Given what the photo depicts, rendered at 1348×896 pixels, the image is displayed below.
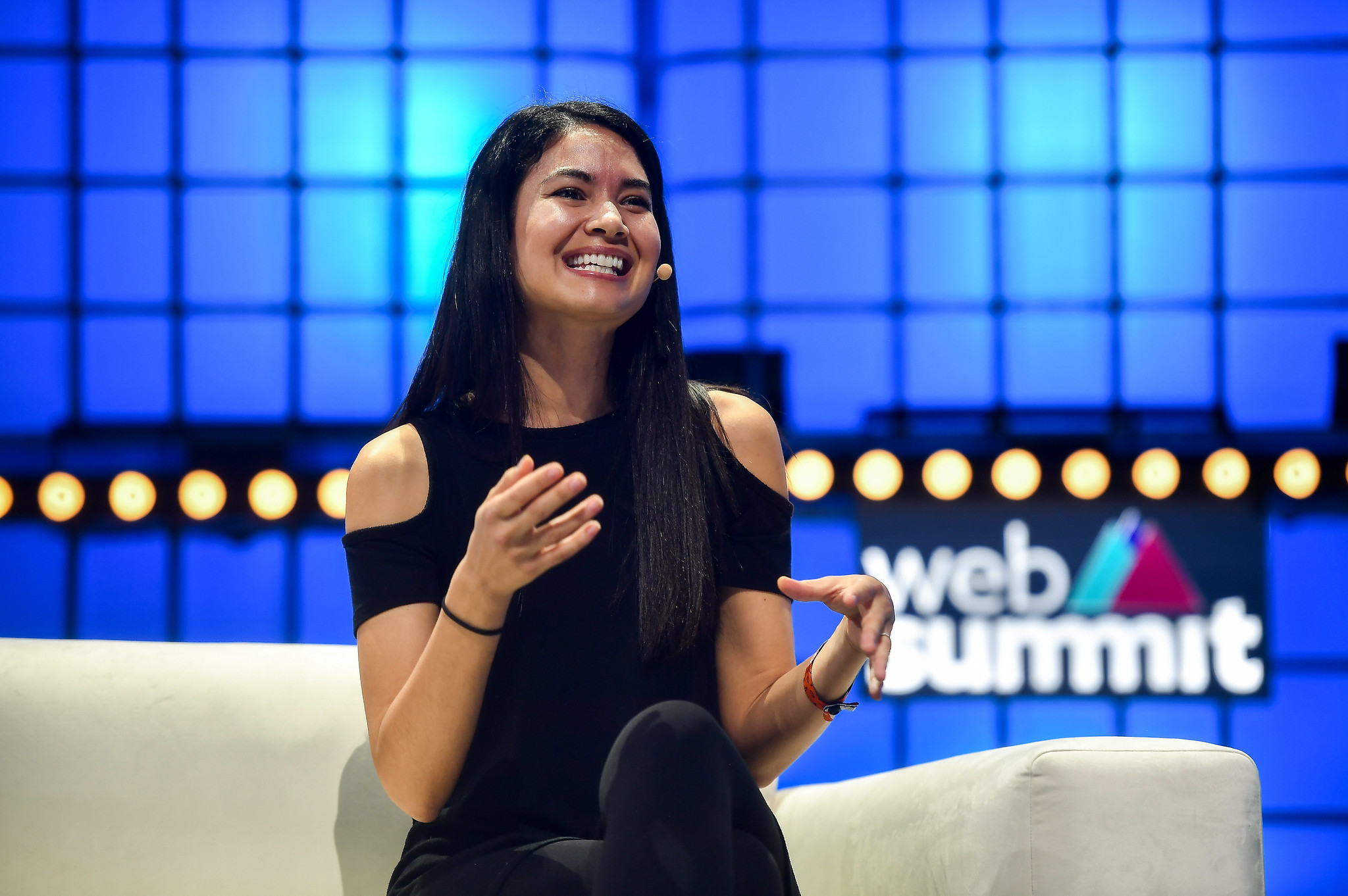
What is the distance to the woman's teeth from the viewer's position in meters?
1.29

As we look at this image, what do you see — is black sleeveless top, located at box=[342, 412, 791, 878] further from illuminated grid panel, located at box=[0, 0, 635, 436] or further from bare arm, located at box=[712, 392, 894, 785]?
illuminated grid panel, located at box=[0, 0, 635, 436]

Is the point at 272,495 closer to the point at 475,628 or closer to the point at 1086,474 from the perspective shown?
A: the point at 1086,474

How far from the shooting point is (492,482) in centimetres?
→ 132

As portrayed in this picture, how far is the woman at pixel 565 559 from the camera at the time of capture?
1.12m

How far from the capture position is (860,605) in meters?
1.10

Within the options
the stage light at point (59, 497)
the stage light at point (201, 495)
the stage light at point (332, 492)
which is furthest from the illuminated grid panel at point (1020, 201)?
the stage light at point (59, 497)

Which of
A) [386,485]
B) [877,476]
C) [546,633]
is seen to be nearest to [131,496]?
[877,476]

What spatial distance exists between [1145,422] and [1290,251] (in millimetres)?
834

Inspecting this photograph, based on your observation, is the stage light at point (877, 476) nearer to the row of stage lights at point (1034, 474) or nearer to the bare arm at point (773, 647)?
the row of stage lights at point (1034, 474)

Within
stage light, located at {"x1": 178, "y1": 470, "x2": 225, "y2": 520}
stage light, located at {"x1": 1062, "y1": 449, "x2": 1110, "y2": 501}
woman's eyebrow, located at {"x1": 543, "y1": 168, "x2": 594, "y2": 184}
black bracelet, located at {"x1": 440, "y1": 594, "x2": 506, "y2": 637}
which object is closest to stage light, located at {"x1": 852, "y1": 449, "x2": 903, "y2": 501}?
stage light, located at {"x1": 1062, "y1": 449, "x2": 1110, "y2": 501}

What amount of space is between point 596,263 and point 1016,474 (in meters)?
2.67

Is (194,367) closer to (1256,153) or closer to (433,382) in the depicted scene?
(433,382)

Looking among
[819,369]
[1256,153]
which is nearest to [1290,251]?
[1256,153]

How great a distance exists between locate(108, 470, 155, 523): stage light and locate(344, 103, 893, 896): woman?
2682 mm
